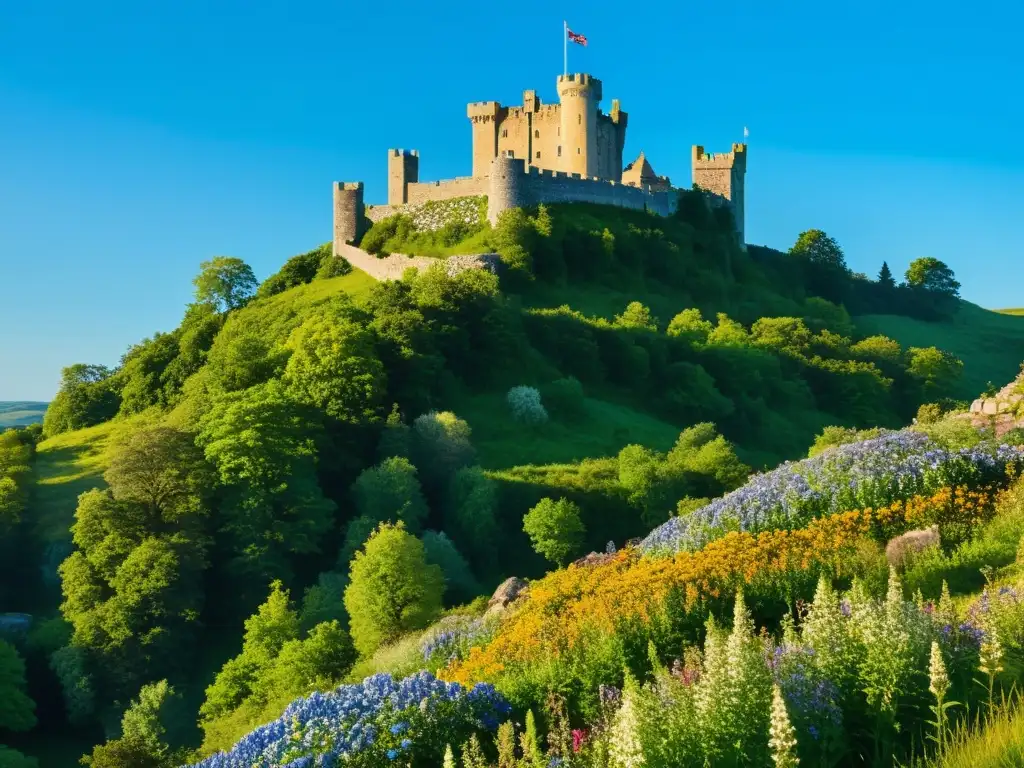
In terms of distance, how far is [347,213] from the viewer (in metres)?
87.4

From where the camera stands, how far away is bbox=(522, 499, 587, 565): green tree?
143ft

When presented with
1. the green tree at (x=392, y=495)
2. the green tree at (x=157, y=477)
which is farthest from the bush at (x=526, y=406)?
the green tree at (x=157, y=477)

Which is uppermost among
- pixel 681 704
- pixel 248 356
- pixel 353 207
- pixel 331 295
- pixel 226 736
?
pixel 353 207

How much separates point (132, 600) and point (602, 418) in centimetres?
2662

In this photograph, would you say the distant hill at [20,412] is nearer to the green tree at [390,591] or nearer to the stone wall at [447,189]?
the stone wall at [447,189]

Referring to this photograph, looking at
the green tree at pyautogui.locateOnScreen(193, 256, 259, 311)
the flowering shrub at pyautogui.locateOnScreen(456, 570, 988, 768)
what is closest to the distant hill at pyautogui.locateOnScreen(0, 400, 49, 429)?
the green tree at pyautogui.locateOnScreen(193, 256, 259, 311)

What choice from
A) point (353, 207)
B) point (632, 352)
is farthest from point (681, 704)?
point (353, 207)

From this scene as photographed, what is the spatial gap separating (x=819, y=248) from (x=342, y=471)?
238 ft

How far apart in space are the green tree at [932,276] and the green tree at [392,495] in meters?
88.5

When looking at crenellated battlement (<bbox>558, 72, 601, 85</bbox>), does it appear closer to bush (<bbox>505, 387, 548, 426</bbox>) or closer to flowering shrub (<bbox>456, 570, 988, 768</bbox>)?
bush (<bbox>505, 387, 548, 426</bbox>)

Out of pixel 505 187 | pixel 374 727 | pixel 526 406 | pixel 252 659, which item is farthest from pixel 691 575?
pixel 505 187

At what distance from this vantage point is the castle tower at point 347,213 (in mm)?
87125

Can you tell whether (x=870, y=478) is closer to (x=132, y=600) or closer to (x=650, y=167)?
(x=132, y=600)

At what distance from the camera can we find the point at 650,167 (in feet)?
336
